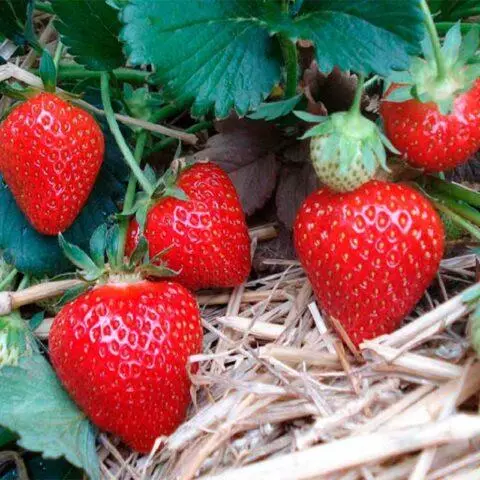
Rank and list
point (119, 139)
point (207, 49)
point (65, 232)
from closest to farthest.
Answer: point (207, 49), point (119, 139), point (65, 232)

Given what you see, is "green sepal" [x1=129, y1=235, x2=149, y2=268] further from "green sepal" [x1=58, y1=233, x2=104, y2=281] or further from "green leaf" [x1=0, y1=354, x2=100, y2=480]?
"green leaf" [x1=0, y1=354, x2=100, y2=480]

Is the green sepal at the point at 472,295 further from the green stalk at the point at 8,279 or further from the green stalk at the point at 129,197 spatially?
the green stalk at the point at 8,279

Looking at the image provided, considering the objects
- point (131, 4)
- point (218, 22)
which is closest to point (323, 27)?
point (218, 22)

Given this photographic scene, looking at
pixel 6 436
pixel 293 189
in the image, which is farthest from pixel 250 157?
pixel 6 436

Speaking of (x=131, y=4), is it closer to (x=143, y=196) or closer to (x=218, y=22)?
(x=218, y=22)

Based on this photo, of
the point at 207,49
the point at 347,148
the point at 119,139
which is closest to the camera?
the point at 347,148

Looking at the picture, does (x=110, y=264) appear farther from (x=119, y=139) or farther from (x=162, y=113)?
(x=162, y=113)

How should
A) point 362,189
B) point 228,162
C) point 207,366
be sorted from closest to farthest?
point 362,189
point 207,366
point 228,162
